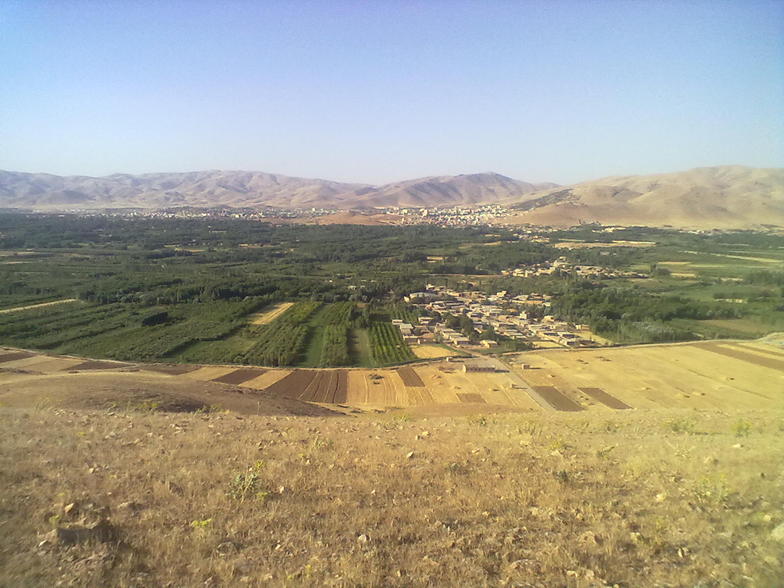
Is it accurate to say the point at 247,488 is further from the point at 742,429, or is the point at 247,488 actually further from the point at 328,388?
the point at 328,388

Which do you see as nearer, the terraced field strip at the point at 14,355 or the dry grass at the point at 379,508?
the dry grass at the point at 379,508

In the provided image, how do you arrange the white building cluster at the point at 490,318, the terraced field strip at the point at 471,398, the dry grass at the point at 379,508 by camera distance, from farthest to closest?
the white building cluster at the point at 490,318 → the terraced field strip at the point at 471,398 → the dry grass at the point at 379,508

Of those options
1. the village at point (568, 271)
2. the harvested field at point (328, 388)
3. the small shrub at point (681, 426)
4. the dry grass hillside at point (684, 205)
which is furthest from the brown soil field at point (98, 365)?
the dry grass hillside at point (684, 205)

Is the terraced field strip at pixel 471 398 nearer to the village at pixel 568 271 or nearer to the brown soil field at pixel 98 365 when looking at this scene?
the brown soil field at pixel 98 365

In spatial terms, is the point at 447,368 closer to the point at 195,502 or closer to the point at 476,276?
the point at 195,502

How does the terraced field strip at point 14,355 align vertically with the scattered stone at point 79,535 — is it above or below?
below

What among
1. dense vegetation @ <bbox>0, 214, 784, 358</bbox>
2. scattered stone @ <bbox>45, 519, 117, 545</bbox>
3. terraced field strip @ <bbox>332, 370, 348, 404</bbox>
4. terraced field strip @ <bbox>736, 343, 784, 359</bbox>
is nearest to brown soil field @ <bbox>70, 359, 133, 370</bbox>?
dense vegetation @ <bbox>0, 214, 784, 358</bbox>

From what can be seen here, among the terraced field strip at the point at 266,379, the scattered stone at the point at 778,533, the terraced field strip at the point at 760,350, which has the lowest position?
the terraced field strip at the point at 266,379
